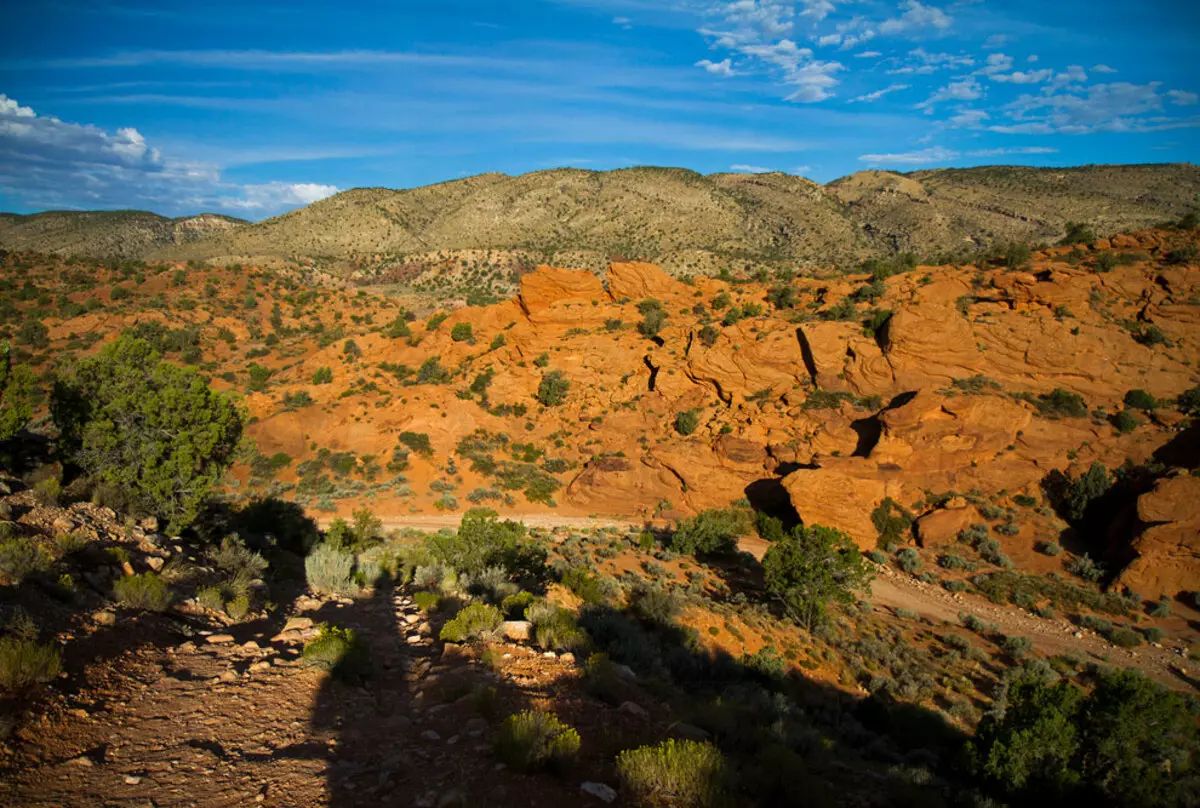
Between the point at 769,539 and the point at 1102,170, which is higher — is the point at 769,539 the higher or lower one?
the lower one

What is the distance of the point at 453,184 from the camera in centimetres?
10275

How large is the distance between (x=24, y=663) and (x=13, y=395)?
37.9 feet

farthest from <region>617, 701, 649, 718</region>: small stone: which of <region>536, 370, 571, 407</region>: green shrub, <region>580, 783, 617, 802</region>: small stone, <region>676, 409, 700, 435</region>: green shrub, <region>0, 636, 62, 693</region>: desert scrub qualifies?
<region>536, 370, 571, 407</region>: green shrub

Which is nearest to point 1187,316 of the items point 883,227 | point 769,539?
point 769,539

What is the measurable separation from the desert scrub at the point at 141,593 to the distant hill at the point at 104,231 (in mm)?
98264

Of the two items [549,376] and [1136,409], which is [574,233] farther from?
[1136,409]

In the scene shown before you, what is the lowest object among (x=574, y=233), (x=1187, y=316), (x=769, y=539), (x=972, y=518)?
(x=769, y=539)

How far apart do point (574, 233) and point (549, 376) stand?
56038 mm

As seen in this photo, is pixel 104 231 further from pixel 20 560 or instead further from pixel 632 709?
pixel 632 709

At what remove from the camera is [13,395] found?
40.8 feet

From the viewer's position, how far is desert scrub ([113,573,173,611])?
23.5ft

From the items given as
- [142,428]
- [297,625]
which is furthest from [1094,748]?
[142,428]

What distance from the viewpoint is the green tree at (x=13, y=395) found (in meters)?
12.3

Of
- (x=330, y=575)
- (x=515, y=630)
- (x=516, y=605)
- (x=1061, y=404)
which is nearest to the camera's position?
(x=515, y=630)
